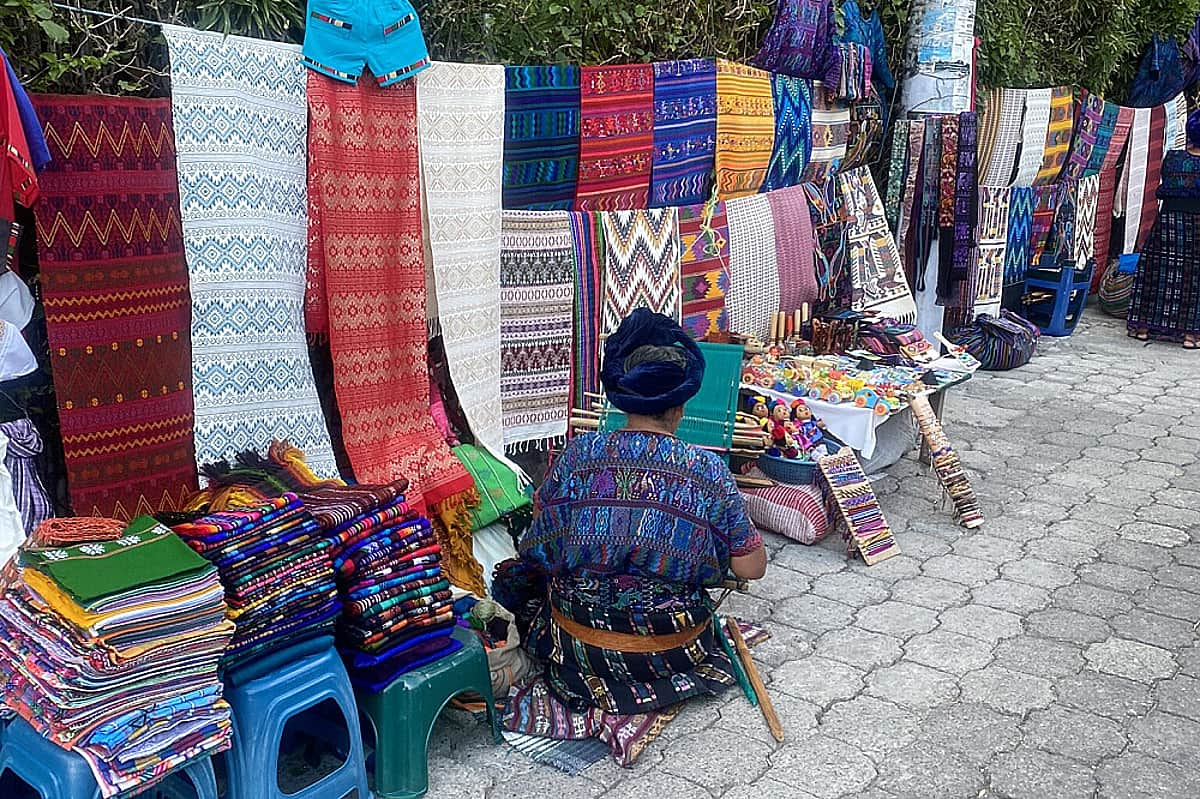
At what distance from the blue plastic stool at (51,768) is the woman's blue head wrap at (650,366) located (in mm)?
1491

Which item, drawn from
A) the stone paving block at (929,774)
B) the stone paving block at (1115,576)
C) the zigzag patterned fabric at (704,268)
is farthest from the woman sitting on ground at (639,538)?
the zigzag patterned fabric at (704,268)

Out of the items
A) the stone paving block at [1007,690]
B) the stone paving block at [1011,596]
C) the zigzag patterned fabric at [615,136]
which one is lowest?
the stone paving block at [1007,690]

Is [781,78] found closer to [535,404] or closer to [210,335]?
[535,404]

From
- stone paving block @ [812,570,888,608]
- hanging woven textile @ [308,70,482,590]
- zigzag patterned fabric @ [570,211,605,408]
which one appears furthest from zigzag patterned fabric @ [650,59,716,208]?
stone paving block @ [812,570,888,608]

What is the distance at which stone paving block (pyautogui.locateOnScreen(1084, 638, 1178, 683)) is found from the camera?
3.88 metres

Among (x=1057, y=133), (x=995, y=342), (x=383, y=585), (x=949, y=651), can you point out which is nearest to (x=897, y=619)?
(x=949, y=651)

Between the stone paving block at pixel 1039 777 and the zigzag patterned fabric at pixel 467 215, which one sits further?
the zigzag patterned fabric at pixel 467 215

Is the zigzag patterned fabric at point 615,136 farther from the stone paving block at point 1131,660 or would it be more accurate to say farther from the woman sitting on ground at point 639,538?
the stone paving block at point 1131,660

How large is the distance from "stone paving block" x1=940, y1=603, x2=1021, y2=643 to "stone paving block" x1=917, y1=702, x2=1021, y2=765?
553 mm

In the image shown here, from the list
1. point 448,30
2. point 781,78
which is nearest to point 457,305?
point 448,30

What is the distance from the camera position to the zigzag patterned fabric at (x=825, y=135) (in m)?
6.55

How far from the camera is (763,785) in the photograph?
3.20m

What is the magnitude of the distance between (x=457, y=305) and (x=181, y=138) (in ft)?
4.18

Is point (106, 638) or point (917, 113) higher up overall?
point (917, 113)
